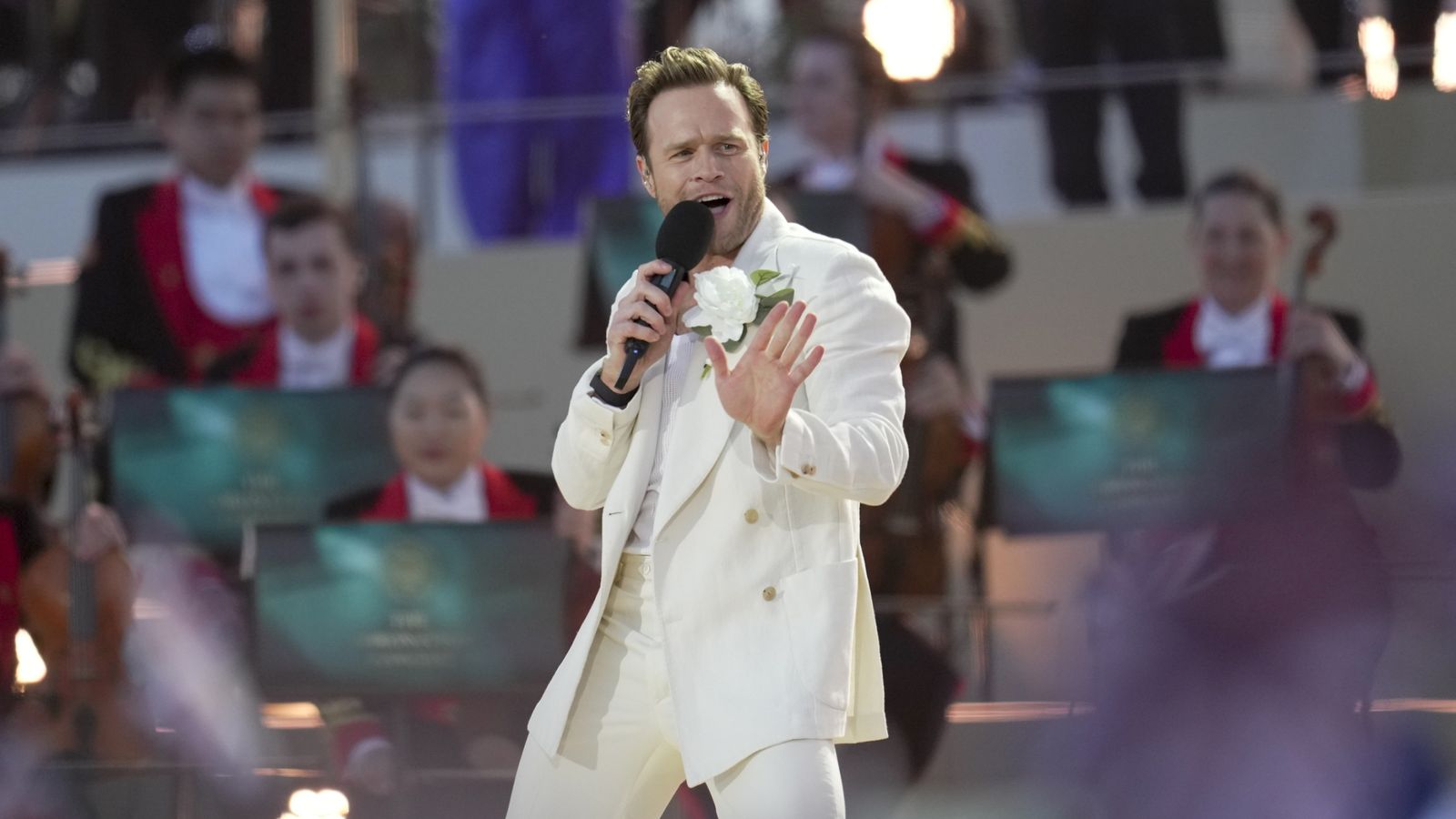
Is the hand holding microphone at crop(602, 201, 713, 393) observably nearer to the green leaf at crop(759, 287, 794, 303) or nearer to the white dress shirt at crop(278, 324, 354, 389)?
the green leaf at crop(759, 287, 794, 303)

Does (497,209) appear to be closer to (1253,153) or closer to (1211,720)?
(1253,153)

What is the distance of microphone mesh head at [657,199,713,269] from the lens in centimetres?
236

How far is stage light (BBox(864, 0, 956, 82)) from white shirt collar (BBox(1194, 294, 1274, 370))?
1.79 metres

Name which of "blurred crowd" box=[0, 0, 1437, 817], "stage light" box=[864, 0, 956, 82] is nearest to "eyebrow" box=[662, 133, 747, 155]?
"blurred crowd" box=[0, 0, 1437, 817]

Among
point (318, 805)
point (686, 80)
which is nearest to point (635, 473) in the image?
point (686, 80)

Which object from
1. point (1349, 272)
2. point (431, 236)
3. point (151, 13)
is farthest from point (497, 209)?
point (1349, 272)

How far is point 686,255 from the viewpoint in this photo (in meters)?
2.36

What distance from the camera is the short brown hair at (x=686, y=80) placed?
2494mm

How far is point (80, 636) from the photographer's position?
4629 millimetres

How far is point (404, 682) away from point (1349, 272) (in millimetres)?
3335

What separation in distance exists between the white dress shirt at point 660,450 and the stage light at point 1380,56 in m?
4.33

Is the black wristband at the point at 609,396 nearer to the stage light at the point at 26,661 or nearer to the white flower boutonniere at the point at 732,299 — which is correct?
the white flower boutonniere at the point at 732,299

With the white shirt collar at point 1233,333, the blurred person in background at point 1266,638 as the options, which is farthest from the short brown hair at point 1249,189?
the blurred person in background at point 1266,638

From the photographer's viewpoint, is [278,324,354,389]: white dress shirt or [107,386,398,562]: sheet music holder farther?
[278,324,354,389]: white dress shirt
